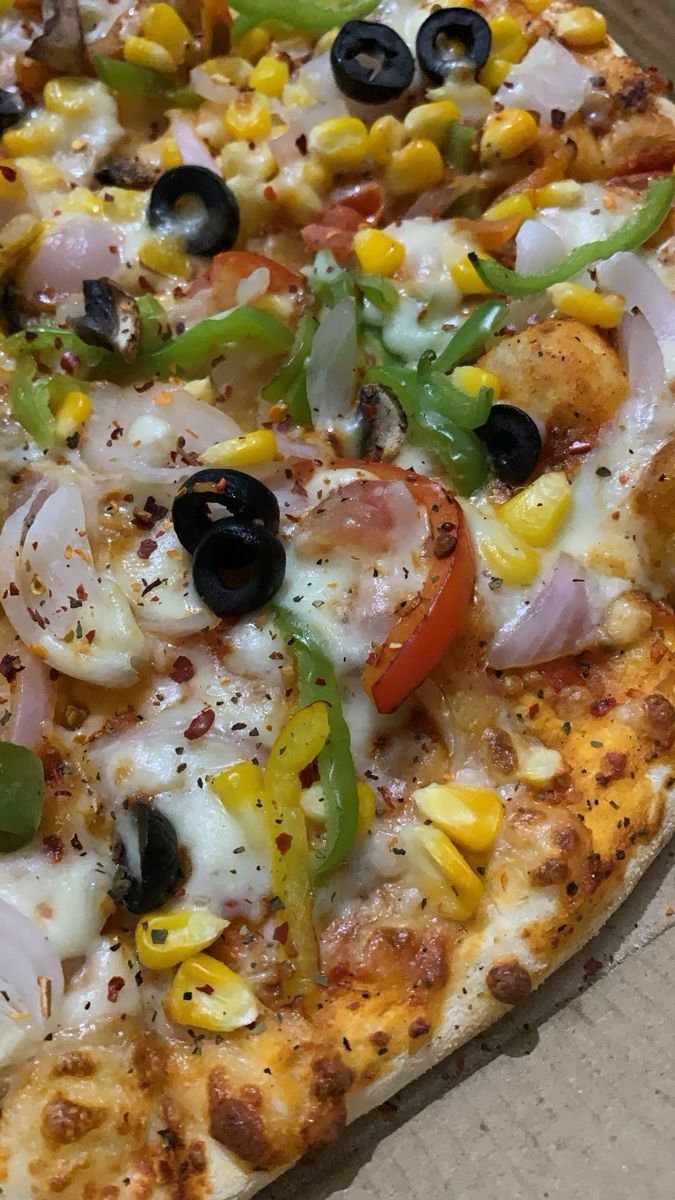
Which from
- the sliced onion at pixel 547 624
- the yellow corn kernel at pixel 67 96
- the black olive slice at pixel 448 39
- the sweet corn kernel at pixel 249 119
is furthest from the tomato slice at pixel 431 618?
the yellow corn kernel at pixel 67 96

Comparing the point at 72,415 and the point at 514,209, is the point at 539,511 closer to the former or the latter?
the point at 514,209

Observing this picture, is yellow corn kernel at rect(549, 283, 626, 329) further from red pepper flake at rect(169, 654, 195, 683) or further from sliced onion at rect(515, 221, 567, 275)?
red pepper flake at rect(169, 654, 195, 683)

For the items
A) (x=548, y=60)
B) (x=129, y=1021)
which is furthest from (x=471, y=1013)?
(x=548, y=60)

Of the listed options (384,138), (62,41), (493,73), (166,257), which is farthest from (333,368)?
(62,41)

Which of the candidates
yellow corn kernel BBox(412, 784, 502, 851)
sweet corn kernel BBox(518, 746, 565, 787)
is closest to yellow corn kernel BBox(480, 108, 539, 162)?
sweet corn kernel BBox(518, 746, 565, 787)

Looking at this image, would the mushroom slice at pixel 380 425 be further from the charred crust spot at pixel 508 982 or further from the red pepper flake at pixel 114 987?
the red pepper flake at pixel 114 987
